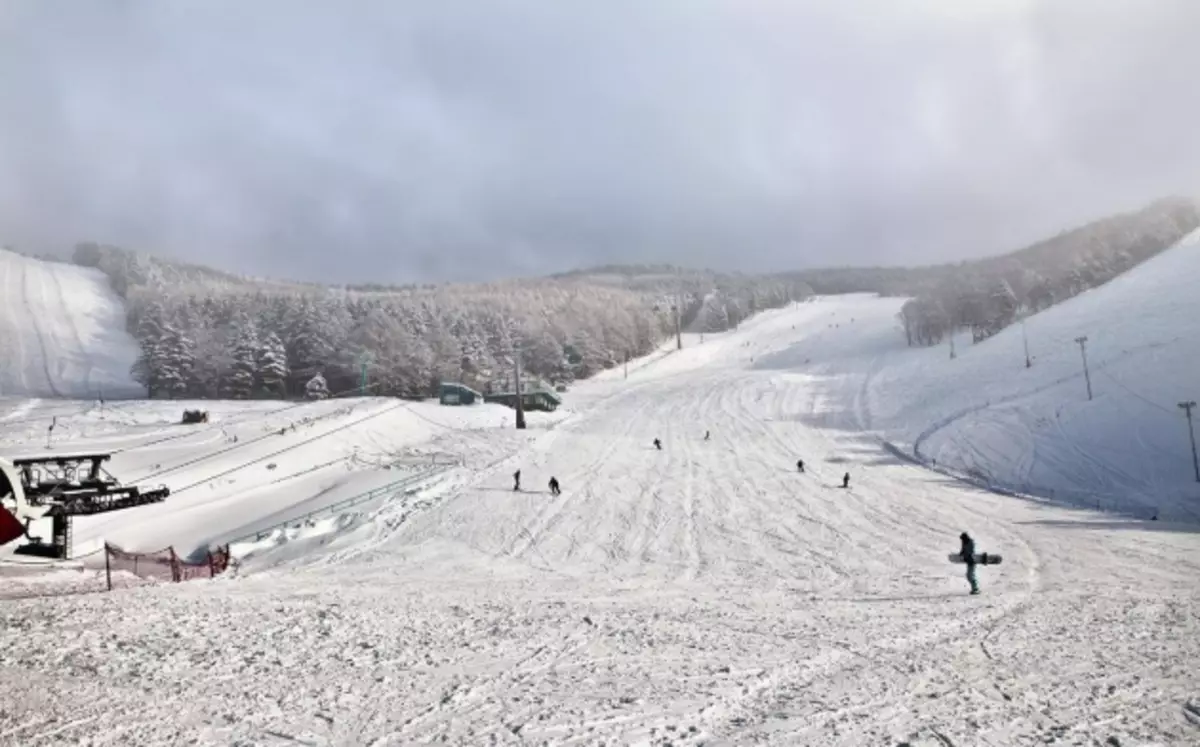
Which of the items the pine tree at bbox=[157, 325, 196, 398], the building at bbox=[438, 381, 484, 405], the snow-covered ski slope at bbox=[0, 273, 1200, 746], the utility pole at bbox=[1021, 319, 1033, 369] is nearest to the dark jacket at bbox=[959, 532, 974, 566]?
the snow-covered ski slope at bbox=[0, 273, 1200, 746]

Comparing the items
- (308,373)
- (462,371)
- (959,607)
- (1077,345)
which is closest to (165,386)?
(308,373)

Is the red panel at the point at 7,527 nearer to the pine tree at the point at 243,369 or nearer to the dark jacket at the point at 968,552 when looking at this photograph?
the dark jacket at the point at 968,552

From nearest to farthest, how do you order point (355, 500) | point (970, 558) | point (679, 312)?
1. point (970, 558)
2. point (355, 500)
3. point (679, 312)

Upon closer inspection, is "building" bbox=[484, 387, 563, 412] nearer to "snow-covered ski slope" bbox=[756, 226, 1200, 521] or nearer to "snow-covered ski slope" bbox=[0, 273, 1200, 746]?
"snow-covered ski slope" bbox=[756, 226, 1200, 521]

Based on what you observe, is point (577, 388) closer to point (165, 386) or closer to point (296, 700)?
point (165, 386)

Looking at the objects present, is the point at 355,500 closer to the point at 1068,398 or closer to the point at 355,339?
the point at 1068,398

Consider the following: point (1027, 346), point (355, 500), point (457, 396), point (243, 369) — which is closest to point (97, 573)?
point (355, 500)
